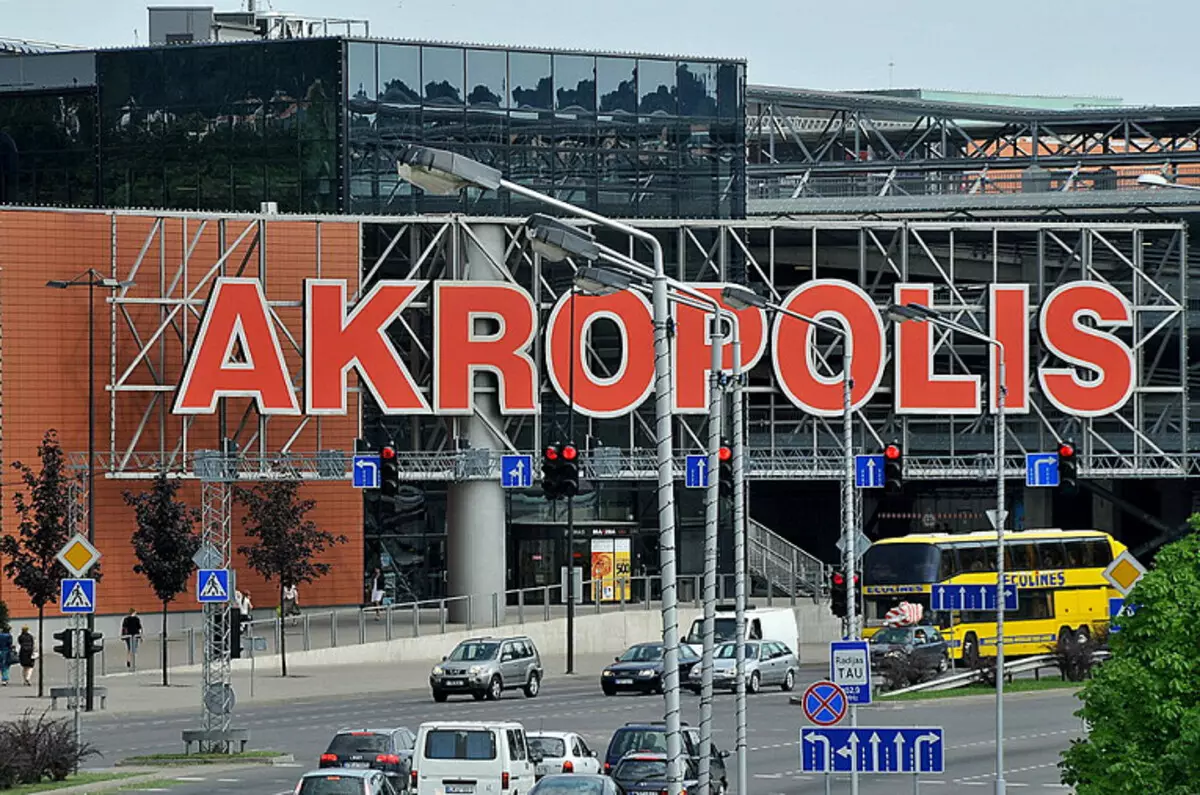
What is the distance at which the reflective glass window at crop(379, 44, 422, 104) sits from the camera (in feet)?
267

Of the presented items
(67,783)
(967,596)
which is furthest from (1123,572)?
(67,783)

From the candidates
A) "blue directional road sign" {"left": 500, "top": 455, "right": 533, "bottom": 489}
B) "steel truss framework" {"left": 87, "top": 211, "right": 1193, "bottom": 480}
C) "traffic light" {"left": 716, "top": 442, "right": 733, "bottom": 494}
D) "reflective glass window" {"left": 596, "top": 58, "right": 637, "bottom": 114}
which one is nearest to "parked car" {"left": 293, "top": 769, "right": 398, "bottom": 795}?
"traffic light" {"left": 716, "top": 442, "right": 733, "bottom": 494}

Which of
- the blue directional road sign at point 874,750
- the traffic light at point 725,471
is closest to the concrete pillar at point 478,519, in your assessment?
the traffic light at point 725,471

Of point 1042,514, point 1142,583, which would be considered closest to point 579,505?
point 1042,514

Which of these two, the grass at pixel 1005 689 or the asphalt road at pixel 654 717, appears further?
the grass at pixel 1005 689

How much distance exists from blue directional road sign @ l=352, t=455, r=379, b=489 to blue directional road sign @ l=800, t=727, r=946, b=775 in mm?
44159

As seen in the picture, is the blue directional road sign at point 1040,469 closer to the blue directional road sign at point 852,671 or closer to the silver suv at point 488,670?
the silver suv at point 488,670

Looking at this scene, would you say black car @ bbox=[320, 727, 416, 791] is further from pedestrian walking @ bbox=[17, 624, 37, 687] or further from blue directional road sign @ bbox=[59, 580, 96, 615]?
pedestrian walking @ bbox=[17, 624, 37, 687]

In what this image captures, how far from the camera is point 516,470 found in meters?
75.9

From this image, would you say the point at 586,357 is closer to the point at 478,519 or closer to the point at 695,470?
the point at 478,519

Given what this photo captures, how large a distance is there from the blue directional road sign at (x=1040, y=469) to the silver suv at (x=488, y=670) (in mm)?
23138

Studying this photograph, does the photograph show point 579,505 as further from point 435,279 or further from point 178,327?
point 178,327

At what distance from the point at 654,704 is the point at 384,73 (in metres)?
29.7

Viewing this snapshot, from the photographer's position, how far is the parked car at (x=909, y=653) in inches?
2346
